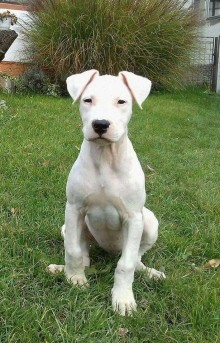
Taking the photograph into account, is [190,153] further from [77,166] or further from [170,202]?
[77,166]

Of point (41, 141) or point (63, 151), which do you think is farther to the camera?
point (41, 141)

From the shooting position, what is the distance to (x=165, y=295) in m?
2.61

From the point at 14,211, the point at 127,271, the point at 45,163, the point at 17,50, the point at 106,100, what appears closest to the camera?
the point at 106,100

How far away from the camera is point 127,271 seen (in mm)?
2482

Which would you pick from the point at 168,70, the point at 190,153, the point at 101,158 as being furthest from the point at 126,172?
the point at 168,70

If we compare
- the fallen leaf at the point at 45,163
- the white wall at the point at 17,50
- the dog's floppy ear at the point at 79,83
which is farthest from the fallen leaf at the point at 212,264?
the white wall at the point at 17,50

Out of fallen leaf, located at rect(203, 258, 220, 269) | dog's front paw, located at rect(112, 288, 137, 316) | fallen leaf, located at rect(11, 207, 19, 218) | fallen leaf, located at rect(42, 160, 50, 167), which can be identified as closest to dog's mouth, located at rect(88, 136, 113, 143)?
dog's front paw, located at rect(112, 288, 137, 316)

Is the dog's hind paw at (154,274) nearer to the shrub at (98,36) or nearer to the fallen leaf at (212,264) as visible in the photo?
the fallen leaf at (212,264)

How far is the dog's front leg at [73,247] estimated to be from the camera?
8.54 ft

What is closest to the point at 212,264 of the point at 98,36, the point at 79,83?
the point at 79,83

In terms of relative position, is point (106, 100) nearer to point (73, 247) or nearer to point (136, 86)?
point (136, 86)

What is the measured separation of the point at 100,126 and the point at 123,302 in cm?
93

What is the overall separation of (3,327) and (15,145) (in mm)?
3513

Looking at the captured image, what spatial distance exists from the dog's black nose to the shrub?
29.5 ft
